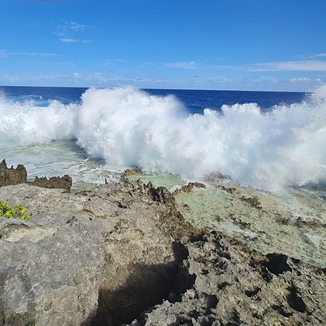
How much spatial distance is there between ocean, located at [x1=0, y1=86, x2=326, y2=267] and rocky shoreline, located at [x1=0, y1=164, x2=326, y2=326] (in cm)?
308

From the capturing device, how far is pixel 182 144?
14.8m

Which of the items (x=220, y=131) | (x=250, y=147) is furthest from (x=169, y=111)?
(x=250, y=147)

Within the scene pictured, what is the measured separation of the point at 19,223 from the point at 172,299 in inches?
87.2

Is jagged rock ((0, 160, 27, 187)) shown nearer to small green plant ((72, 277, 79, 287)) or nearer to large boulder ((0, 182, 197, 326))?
large boulder ((0, 182, 197, 326))

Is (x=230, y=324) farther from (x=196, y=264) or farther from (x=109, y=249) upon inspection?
(x=109, y=249)

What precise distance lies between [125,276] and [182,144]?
10.4 meters

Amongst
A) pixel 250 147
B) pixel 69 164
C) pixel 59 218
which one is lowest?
pixel 69 164

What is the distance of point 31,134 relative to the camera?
20.8m

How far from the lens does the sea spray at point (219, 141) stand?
520 inches

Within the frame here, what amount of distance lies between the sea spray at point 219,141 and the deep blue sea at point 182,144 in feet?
0.13

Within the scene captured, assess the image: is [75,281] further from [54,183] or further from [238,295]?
[54,183]

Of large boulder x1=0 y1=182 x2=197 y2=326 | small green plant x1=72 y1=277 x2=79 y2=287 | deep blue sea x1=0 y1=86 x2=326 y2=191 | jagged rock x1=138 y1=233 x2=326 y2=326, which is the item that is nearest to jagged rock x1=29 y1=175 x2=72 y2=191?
deep blue sea x1=0 y1=86 x2=326 y2=191

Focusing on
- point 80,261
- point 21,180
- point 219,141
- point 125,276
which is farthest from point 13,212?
point 219,141

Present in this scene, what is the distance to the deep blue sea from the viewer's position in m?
13.3
